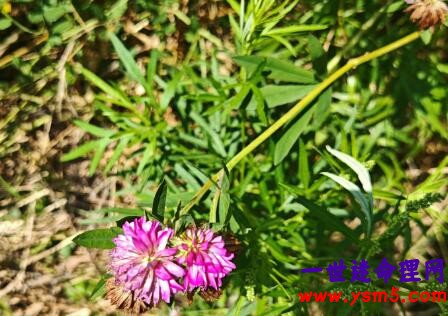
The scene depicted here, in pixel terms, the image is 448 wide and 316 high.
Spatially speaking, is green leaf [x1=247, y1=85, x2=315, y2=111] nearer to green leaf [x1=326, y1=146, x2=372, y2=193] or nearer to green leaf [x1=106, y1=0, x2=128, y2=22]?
green leaf [x1=326, y1=146, x2=372, y2=193]

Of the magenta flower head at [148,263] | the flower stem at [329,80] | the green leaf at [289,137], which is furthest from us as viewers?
the green leaf at [289,137]

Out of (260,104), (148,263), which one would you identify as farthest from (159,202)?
(260,104)

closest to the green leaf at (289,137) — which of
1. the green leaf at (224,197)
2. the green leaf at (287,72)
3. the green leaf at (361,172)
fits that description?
the green leaf at (287,72)

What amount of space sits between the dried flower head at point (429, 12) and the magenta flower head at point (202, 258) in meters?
0.81

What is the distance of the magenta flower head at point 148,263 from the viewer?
1.10m

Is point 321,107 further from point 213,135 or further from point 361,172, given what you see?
point 213,135

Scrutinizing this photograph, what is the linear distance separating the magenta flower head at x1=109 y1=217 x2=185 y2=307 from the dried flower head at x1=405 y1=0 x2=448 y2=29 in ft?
2.90

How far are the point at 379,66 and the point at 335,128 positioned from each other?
0.31 meters

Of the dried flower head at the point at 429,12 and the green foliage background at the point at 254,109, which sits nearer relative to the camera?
the dried flower head at the point at 429,12

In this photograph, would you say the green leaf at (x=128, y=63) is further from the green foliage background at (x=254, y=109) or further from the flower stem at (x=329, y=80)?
the flower stem at (x=329, y=80)

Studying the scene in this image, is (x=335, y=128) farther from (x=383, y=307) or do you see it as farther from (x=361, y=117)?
(x=383, y=307)

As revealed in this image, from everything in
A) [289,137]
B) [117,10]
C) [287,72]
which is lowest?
[289,137]

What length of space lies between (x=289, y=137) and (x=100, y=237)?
2.27ft

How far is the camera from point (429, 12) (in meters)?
1.37
